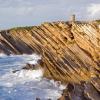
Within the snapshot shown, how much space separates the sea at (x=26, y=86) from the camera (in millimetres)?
42312

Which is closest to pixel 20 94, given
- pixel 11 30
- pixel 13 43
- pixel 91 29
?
pixel 91 29

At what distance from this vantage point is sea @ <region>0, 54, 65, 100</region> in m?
42.3

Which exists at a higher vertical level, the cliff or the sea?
the cliff

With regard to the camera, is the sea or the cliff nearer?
the sea

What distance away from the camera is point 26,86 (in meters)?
47.3

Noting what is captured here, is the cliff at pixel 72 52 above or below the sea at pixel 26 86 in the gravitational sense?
above

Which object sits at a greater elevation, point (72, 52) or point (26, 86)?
point (72, 52)

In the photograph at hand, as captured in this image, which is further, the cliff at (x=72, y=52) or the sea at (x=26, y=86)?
the cliff at (x=72, y=52)

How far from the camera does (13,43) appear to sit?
8325 centimetres

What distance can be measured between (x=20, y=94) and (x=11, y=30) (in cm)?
5014

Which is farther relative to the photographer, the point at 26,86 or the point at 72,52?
the point at 26,86

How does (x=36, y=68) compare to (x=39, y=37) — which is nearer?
(x=36, y=68)

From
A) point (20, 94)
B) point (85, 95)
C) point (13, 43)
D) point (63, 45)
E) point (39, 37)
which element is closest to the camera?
point (85, 95)

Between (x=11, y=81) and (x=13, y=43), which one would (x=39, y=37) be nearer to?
(x=11, y=81)
